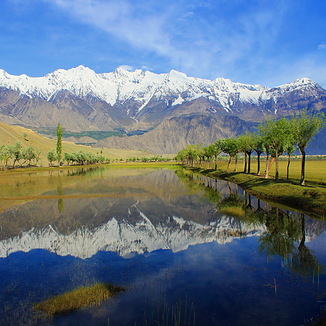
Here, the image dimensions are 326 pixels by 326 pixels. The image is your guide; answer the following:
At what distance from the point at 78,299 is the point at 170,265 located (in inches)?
266

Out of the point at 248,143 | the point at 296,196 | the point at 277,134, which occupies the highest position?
the point at 277,134

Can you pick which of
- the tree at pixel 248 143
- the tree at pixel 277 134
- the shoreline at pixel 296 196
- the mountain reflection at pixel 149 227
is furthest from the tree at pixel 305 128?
Answer: the tree at pixel 248 143

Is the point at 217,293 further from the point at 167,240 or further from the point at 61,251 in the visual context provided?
A: the point at 61,251

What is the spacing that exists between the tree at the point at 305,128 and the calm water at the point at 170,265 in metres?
16.4

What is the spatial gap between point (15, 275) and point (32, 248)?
5.16 meters

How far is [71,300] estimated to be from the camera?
1482 cm

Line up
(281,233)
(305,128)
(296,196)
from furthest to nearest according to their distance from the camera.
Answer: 1. (305,128)
2. (296,196)
3. (281,233)

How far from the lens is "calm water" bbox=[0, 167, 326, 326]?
539 inches

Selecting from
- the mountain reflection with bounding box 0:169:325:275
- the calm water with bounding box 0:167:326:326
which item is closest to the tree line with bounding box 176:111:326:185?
the mountain reflection with bounding box 0:169:325:275

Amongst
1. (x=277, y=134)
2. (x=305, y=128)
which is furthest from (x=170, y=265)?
(x=277, y=134)

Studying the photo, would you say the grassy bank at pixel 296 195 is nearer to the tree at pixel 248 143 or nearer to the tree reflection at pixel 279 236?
the tree reflection at pixel 279 236

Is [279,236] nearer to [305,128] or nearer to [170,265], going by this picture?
[170,265]

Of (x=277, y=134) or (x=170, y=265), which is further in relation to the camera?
(x=277, y=134)

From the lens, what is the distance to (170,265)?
19531 millimetres
